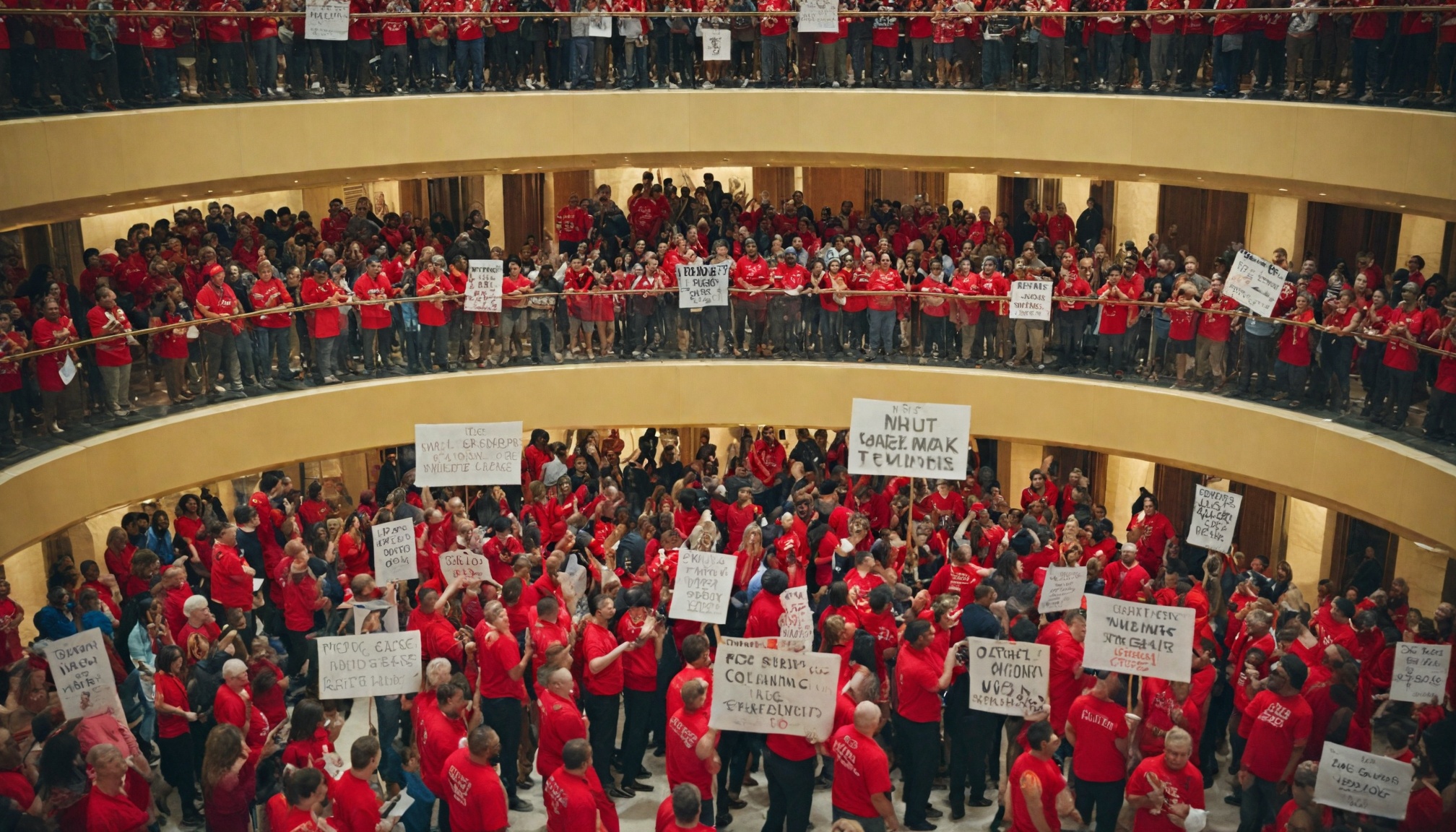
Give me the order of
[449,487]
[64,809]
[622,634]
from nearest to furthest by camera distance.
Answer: [64,809]
[622,634]
[449,487]

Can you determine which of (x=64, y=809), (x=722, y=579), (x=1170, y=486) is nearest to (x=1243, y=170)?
(x=1170, y=486)

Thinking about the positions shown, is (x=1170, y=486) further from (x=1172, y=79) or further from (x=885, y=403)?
(x=885, y=403)

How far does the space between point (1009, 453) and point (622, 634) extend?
13814mm

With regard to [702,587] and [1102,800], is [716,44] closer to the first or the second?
[702,587]

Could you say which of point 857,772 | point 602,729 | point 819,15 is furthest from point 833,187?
point 857,772

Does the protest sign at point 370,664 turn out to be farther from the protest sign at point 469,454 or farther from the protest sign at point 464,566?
the protest sign at point 469,454

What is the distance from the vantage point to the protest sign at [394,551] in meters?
14.9

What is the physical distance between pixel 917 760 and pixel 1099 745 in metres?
1.74

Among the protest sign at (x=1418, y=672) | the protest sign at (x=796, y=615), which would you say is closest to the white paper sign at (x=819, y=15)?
the protest sign at (x=796, y=615)

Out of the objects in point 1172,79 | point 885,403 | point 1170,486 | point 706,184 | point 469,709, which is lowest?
point 1170,486

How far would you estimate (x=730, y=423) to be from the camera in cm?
2227

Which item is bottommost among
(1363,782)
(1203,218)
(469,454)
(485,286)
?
(1363,782)

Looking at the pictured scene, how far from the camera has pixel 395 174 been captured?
22703mm

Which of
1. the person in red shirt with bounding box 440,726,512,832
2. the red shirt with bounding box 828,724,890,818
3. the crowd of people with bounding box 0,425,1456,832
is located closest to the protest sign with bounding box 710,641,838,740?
the crowd of people with bounding box 0,425,1456,832
